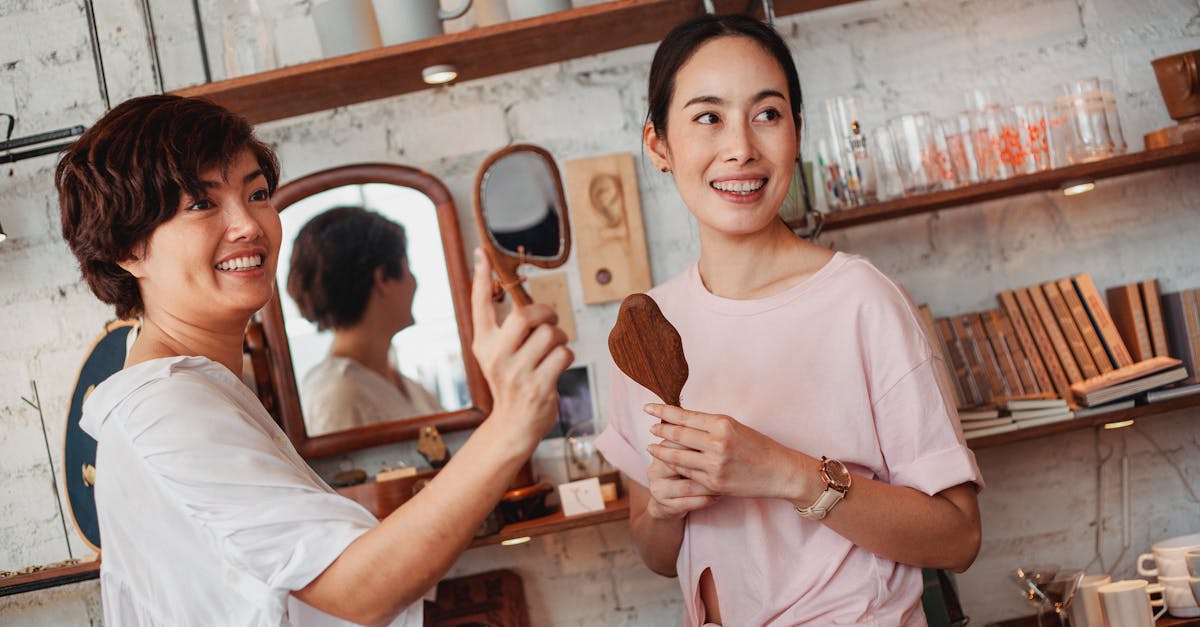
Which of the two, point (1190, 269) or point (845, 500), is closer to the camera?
point (845, 500)

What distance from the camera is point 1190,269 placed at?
257 cm

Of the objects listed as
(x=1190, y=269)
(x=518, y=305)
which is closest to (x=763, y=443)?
(x=518, y=305)

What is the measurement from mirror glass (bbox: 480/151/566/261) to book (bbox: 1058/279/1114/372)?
1.58m

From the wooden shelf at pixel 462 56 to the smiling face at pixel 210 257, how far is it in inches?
37.2

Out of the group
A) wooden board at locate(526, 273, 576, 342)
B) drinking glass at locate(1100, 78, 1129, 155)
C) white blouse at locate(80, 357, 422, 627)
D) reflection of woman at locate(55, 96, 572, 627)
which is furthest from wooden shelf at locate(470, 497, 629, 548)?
drinking glass at locate(1100, 78, 1129, 155)

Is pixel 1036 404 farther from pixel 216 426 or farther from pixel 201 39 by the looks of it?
pixel 201 39

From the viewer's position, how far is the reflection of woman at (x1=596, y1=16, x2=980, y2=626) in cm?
143

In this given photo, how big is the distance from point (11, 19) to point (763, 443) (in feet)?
7.72

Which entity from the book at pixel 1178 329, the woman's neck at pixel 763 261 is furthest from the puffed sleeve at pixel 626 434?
the book at pixel 1178 329

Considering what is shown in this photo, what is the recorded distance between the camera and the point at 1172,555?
2297 millimetres

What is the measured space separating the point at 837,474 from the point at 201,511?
80 centimetres

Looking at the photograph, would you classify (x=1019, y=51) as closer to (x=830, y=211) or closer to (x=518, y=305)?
(x=830, y=211)

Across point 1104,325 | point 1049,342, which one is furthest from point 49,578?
point 1104,325

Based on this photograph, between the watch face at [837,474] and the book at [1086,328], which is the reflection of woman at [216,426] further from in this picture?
the book at [1086,328]
